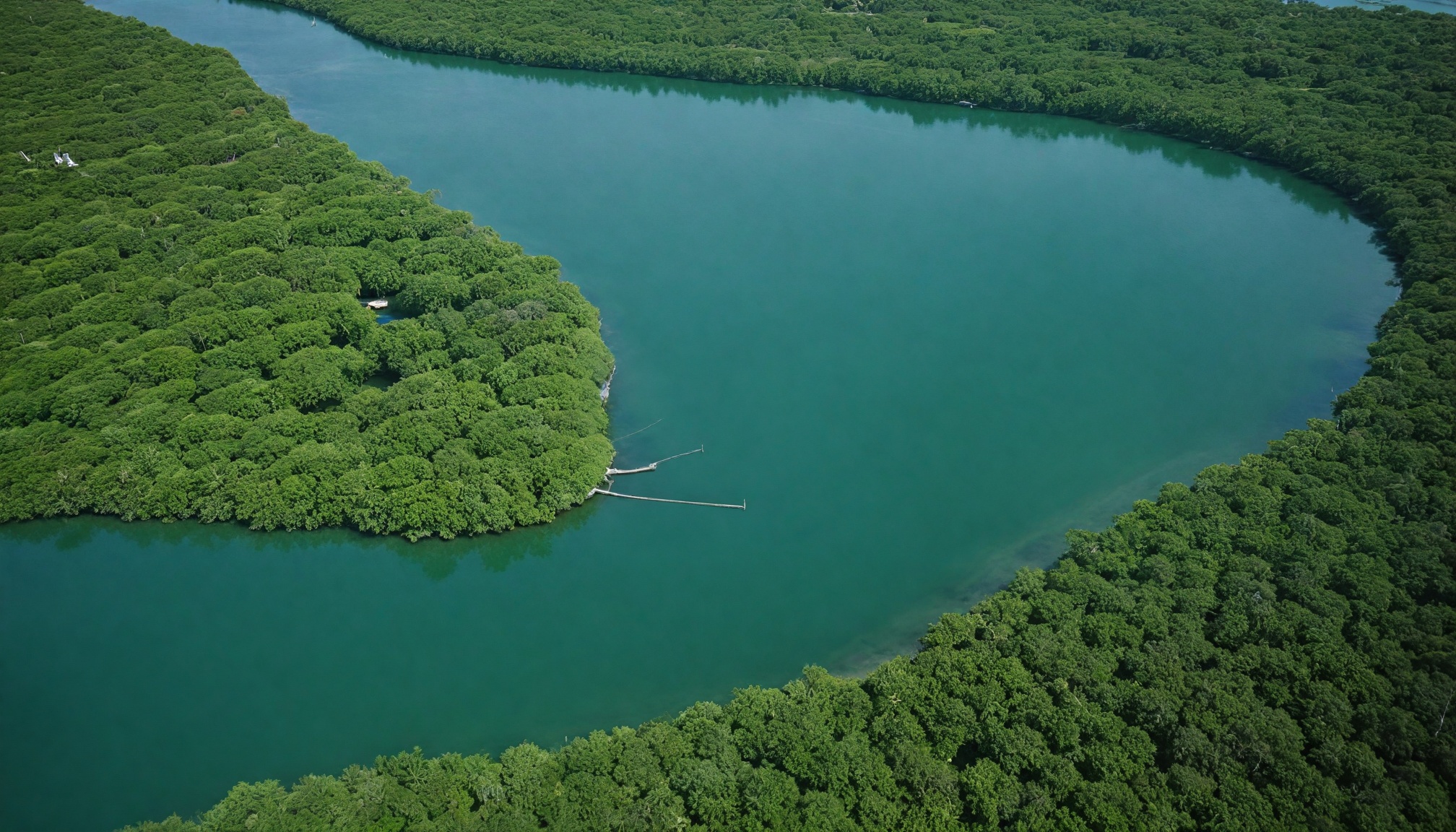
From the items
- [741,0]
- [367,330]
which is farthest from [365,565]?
[741,0]

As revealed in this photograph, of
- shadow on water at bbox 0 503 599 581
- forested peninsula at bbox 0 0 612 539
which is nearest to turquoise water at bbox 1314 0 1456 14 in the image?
forested peninsula at bbox 0 0 612 539

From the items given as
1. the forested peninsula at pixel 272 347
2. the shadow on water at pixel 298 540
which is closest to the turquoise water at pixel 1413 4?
the forested peninsula at pixel 272 347

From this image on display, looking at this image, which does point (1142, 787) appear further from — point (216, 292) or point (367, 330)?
point (216, 292)

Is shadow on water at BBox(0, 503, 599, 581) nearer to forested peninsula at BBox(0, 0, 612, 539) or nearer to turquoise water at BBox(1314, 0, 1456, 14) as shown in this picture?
forested peninsula at BBox(0, 0, 612, 539)

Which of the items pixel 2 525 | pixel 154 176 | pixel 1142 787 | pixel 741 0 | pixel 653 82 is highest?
pixel 741 0

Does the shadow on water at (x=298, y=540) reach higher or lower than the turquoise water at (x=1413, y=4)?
lower

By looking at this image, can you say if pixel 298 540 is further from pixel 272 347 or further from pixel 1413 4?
pixel 1413 4

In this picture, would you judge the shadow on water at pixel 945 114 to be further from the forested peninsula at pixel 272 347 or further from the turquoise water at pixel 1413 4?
the turquoise water at pixel 1413 4
